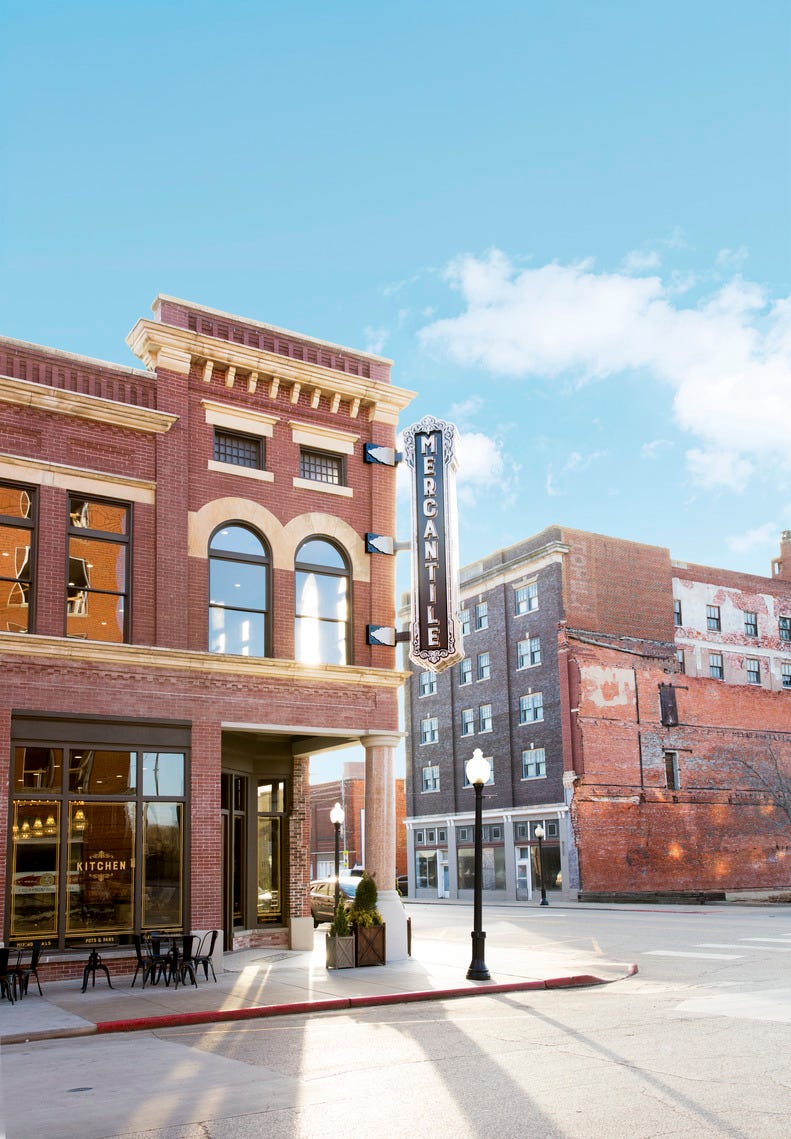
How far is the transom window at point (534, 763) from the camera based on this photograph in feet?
164

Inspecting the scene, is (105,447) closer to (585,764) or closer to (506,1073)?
(506,1073)

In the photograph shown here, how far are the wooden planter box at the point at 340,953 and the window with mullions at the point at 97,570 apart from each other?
6639 mm

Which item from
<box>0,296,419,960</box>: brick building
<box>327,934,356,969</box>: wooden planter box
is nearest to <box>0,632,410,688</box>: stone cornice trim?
<box>0,296,419,960</box>: brick building

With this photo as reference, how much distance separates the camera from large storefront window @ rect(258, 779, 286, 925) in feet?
78.1

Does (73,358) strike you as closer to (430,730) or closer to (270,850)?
(270,850)

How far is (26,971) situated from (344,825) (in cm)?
6049

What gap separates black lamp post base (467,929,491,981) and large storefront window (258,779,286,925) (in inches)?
288

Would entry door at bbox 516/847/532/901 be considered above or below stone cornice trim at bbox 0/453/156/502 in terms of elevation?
below

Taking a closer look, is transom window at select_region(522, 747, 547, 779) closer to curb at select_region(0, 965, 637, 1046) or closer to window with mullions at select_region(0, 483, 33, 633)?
curb at select_region(0, 965, 637, 1046)

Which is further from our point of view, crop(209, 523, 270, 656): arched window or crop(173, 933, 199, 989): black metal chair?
crop(209, 523, 270, 656): arched window

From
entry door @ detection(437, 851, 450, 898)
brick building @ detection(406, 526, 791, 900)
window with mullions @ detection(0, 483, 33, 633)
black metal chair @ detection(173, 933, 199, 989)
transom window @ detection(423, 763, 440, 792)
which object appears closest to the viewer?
black metal chair @ detection(173, 933, 199, 989)

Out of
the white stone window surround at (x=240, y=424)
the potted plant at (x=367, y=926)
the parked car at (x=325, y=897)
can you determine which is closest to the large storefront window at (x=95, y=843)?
the potted plant at (x=367, y=926)

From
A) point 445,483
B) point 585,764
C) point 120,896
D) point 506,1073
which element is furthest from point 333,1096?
point 585,764

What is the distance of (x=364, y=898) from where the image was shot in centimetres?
2005
